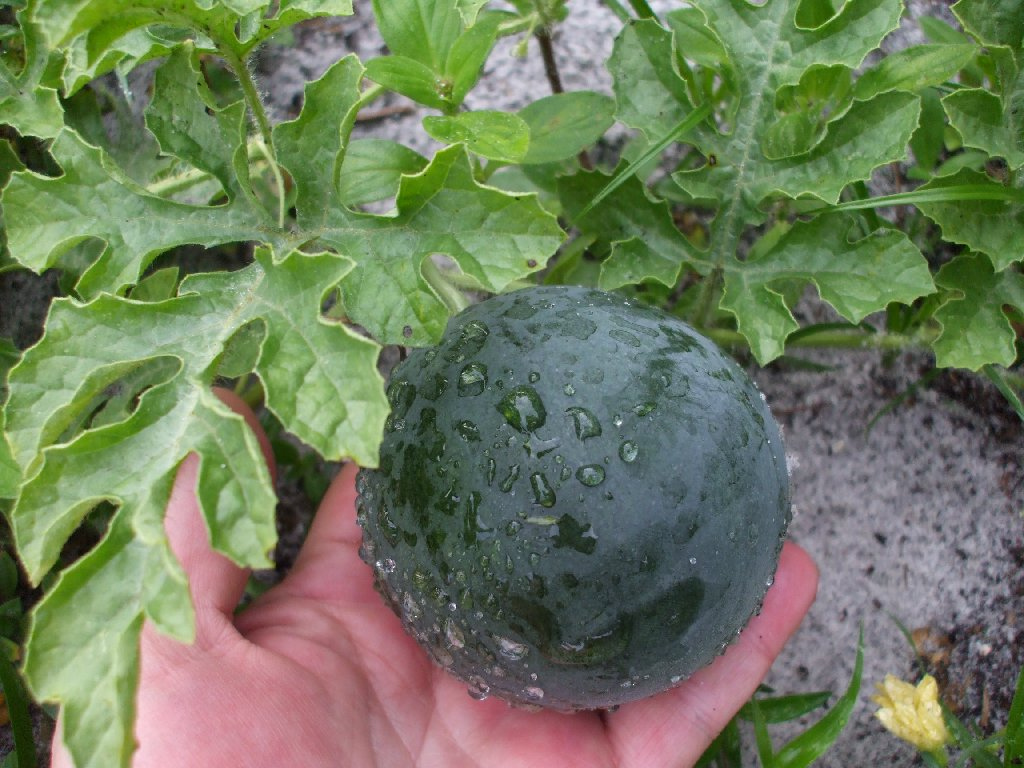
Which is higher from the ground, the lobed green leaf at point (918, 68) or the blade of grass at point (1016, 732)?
the lobed green leaf at point (918, 68)

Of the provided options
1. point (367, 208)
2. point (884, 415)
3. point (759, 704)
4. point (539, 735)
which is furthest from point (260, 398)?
point (884, 415)

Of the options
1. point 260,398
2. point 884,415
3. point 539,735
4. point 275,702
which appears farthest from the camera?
point 884,415

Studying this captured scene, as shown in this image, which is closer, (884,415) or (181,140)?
(181,140)

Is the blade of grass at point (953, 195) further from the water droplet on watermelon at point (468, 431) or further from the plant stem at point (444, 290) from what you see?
→ the water droplet on watermelon at point (468, 431)

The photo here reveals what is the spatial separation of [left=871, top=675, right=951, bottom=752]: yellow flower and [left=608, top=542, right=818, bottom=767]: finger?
0.82 ft

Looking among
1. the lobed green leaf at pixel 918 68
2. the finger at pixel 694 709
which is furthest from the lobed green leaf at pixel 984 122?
the finger at pixel 694 709

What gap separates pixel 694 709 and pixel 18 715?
1337 mm

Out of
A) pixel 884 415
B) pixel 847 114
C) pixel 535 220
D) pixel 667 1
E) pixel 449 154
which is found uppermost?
pixel 449 154

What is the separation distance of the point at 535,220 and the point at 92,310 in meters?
0.66

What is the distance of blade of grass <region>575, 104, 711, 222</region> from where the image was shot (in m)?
1.70

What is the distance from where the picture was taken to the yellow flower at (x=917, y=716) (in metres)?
1.67

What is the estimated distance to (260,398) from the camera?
6.94 ft

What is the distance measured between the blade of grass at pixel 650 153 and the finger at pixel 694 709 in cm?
86

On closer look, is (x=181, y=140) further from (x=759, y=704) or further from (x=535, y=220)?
(x=759, y=704)
